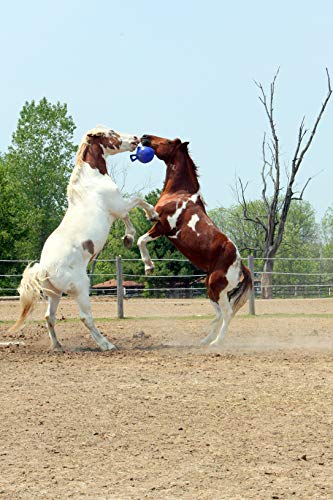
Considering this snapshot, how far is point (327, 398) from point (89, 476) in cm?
255

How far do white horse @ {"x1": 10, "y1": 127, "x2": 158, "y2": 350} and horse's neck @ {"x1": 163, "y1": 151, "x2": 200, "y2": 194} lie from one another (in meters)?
0.71

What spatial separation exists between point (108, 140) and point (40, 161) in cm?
4253

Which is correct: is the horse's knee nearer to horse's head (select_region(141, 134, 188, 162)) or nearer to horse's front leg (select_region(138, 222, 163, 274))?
horse's front leg (select_region(138, 222, 163, 274))

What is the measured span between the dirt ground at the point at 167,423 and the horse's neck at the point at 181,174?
2.14 meters

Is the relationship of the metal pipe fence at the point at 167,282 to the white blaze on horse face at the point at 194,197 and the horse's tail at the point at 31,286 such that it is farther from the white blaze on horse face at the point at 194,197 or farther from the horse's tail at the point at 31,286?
the horse's tail at the point at 31,286

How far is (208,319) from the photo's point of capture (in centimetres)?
1598

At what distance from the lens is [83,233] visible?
931cm

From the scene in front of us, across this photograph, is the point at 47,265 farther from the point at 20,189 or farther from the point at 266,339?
the point at 20,189

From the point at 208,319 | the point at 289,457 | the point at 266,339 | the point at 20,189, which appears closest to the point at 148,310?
the point at 208,319

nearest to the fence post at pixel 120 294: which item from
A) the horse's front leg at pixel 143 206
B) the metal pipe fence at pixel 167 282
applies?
the metal pipe fence at pixel 167 282

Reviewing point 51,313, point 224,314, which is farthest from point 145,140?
point 51,313

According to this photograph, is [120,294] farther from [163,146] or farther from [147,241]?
[147,241]

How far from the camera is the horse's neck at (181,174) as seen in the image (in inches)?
409

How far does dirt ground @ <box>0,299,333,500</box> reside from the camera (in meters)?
4.20
